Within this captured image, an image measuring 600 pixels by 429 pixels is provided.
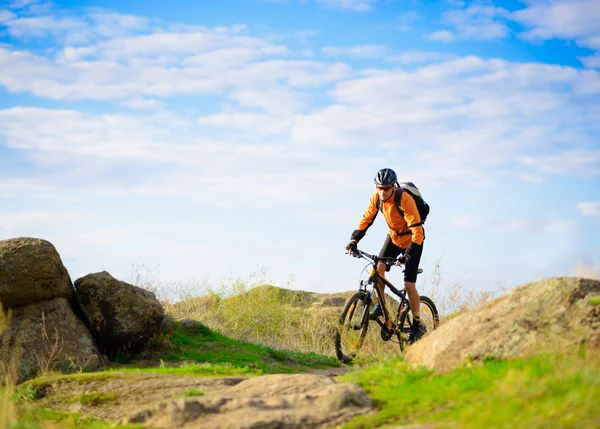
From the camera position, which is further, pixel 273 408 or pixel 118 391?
pixel 118 391

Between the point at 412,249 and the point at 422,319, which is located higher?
the point at 412,249

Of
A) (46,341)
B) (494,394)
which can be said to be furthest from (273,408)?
(46,341)

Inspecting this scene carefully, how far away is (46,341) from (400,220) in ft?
21.7

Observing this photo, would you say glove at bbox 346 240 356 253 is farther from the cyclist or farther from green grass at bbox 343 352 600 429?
green grass at bbox 343 352 600 429

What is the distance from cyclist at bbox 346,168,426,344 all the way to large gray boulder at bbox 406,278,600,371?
450 centimetres

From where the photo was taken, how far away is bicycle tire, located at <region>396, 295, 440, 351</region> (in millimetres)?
13703

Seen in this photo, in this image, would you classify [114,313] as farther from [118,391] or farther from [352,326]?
[118,391]

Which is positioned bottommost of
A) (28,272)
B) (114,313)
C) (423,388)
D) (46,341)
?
(423,388)

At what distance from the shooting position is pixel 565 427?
5.33 metres

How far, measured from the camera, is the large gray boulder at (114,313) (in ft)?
47.5

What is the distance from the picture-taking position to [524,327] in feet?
25.9

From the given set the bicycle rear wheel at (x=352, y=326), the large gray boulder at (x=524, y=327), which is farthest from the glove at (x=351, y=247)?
the large gray boulder at (x=524, y=327)

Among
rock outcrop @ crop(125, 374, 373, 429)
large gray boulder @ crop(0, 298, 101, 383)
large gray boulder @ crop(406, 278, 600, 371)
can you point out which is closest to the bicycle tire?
large gray boulder @ crop(406, 278, 600, 371)

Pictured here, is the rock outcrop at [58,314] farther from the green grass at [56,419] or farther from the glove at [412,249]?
the glove at [412,249]
